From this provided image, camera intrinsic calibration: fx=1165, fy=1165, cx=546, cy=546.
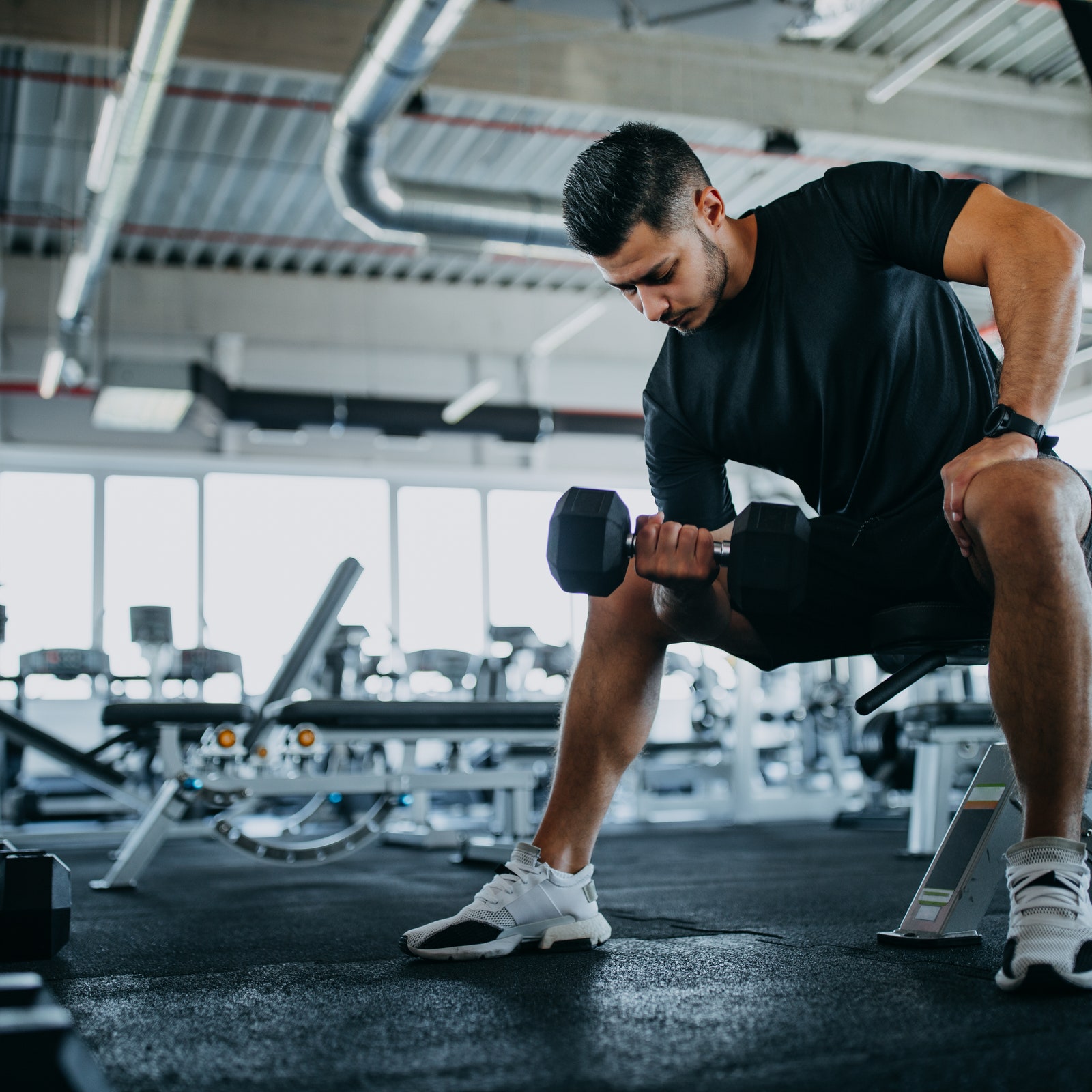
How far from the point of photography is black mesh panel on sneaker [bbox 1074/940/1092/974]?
103 centimetres

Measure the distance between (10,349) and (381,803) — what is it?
606cm

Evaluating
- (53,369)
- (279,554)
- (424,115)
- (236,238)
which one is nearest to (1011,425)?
(424,115)

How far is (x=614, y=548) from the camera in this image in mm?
1274

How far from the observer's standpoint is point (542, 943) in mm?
1392

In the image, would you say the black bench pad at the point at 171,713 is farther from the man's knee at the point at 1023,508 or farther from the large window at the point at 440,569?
the large window at the point at 440,569

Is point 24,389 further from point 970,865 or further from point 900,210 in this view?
point 970,865

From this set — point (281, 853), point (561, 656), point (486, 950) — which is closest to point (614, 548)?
point (486, 950)

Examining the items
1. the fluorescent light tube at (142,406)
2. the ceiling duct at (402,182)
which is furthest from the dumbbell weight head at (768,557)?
the fluorescent light tube at (142,406)

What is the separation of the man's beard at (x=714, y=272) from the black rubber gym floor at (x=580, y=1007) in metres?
0.79

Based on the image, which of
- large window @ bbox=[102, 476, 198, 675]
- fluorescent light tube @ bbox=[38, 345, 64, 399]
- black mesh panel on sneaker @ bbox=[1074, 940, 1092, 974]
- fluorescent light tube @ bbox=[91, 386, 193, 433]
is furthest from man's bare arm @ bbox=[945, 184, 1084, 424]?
large window @ bbox=[102, 476, 198, 675]

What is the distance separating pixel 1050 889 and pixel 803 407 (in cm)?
64

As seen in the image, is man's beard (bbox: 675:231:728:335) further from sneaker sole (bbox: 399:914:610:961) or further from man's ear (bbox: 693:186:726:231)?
sneaker sole (bbox: 399:914:610:961)

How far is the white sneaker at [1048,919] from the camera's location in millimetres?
1021

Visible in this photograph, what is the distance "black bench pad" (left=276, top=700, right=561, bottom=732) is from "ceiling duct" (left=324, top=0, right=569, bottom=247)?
86.6 inches
